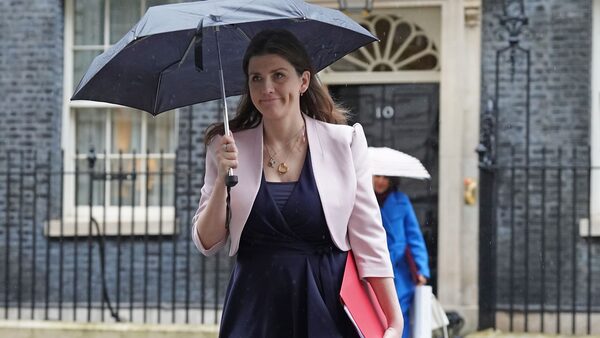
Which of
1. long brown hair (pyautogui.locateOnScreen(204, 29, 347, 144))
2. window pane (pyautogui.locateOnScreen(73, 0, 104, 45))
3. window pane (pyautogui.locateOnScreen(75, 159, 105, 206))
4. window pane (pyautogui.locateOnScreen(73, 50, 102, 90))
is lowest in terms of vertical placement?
window pane (pyautogui.locateOnScreen(75, 159, 105, 206))

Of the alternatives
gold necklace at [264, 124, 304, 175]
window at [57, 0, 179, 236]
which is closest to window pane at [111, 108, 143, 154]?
window at [57, 0, 179, 236]

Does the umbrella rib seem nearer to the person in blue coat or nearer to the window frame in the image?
Result: the person in blue coat

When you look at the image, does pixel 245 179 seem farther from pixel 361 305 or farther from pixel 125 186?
pixel 125 186

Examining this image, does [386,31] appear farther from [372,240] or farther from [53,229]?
[372,240]

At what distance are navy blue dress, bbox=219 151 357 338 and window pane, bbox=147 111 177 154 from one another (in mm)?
8586

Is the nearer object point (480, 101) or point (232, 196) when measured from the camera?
point (232, 196)

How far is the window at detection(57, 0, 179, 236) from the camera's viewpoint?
12375 mm

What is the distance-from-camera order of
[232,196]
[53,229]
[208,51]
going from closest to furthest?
[232,196]
[208,51]
[53,229]

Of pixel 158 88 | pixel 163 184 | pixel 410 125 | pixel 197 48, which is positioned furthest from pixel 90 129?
pixel 197 48

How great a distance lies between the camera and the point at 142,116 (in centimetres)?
1265

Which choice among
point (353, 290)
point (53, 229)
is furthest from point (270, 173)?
point (53, 229)

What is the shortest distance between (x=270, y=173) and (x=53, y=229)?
851 cm

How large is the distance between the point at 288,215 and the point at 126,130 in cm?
887

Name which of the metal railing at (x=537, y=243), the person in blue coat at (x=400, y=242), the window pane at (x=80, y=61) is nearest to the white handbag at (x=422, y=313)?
the person in blue coat at (x=400, y=242)
